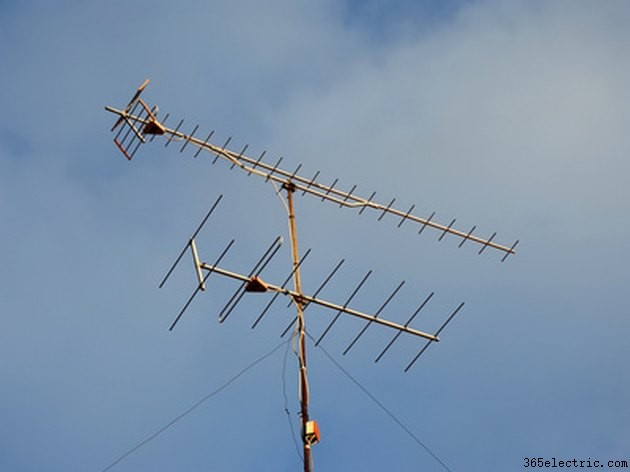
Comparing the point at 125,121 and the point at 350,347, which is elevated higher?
the point at 125,121

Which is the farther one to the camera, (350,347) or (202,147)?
(202,147)

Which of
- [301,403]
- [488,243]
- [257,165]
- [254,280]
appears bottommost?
[301,403]

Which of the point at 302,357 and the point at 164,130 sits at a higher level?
the point at 164,130

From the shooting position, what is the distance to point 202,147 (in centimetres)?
1602

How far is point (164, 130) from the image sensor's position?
1628 centimetres

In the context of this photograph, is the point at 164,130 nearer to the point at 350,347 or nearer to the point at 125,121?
the point at 125,121

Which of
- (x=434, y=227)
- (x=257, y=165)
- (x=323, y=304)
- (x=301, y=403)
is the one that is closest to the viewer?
(x=301, y=403)

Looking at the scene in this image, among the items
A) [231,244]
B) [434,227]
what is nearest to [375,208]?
[434,227]

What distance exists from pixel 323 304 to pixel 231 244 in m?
1.26

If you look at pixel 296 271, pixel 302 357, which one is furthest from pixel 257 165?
pixel 302 357

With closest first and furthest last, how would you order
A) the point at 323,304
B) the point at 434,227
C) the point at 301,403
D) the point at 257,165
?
the point at 301,403 < the point at 323,304 < the point at 257,165 < the point at 434,227

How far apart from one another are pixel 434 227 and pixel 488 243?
87 cm

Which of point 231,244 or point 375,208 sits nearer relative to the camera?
point 231,244

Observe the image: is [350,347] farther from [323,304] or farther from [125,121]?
[125,121]
